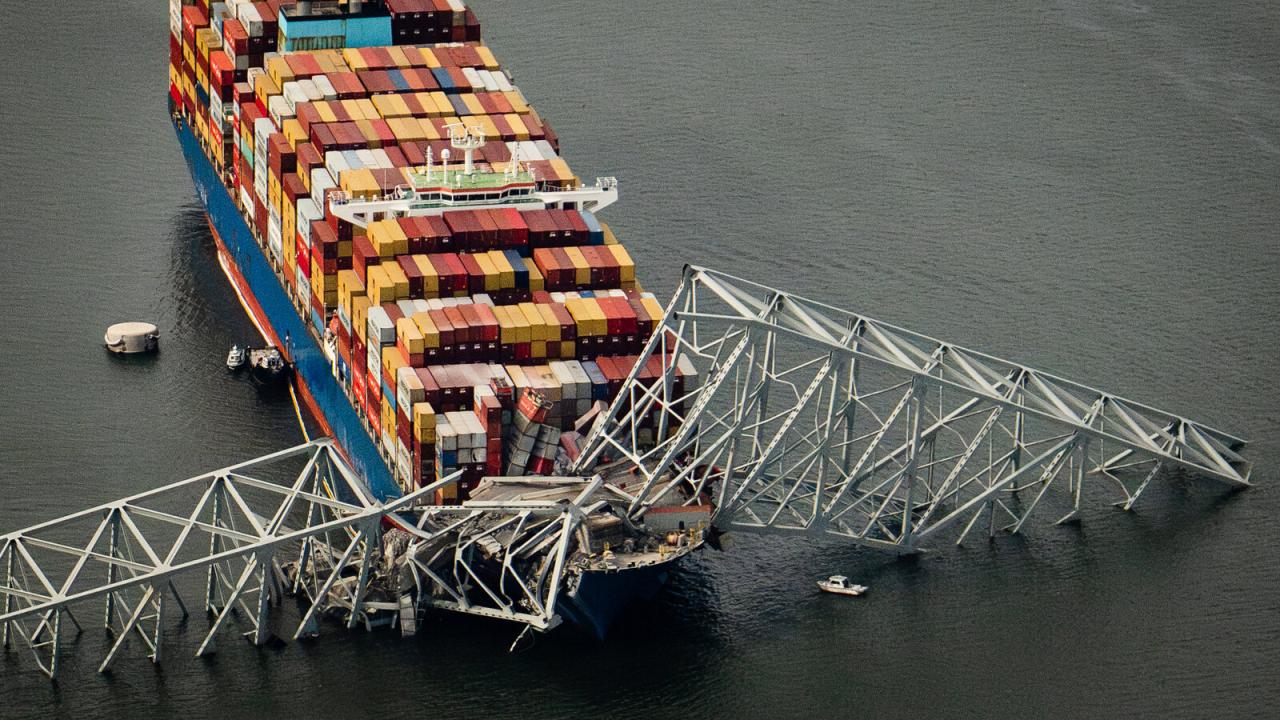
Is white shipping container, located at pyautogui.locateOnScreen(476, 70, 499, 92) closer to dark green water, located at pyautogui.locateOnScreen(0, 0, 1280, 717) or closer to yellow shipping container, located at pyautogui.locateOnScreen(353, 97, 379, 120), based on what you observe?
yellow shipping container, located at pyautogui.locateOnScreen(353, 97, 379, 120)

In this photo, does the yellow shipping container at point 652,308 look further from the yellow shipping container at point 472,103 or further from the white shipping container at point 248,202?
the white shipping container at point 248,202

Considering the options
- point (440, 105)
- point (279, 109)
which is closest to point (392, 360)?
point (440, 105)

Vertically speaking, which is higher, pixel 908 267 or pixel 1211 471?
pixel 908 267

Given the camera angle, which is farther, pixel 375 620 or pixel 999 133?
pixel 999 133

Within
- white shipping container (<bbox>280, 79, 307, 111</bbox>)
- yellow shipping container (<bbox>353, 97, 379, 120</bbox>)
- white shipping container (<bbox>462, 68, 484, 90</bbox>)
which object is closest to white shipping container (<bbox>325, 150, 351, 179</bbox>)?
yellow shipping container (<bbox>353, 97, 379, 120</bbox>)

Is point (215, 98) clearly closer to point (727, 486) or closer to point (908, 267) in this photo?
point (908, 267)

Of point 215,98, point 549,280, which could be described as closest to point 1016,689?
point 549,280
